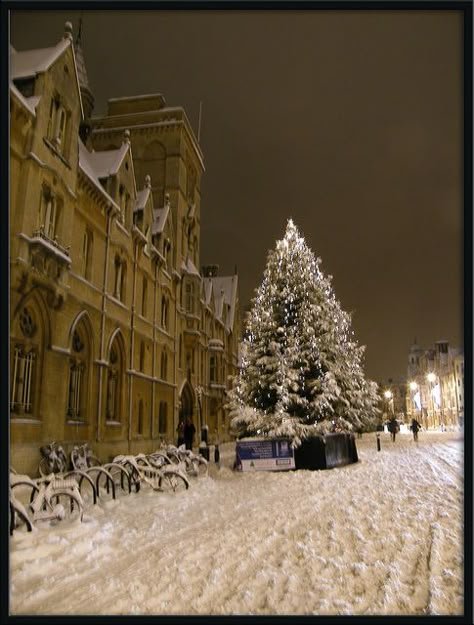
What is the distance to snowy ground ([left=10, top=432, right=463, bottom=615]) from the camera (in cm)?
497

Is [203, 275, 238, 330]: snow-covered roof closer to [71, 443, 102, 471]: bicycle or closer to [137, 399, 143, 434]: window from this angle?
[137, 399, 143, 434]: window

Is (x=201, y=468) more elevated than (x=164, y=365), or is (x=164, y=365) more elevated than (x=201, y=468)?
(x=164, y=365)

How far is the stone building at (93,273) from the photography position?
604 inches

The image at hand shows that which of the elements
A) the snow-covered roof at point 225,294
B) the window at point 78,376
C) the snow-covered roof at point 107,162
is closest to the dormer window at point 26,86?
the snow-covered roof at point 107,162

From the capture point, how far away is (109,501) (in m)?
10.8

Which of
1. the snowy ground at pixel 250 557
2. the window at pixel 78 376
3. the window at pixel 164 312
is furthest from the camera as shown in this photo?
the window at pixel 164 312

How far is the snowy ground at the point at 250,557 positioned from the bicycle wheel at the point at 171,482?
854 mm

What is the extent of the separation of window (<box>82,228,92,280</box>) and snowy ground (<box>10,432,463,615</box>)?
36.2 ft

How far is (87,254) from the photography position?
69.0 feet

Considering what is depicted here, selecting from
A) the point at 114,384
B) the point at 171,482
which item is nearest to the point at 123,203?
the point at 114,384

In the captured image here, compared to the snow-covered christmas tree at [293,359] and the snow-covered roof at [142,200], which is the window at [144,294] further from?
the snow-covered christmas tree at [293,359]

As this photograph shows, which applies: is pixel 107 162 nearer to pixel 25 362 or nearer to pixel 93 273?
pixel 93 273

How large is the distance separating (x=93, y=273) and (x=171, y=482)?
10560mm
